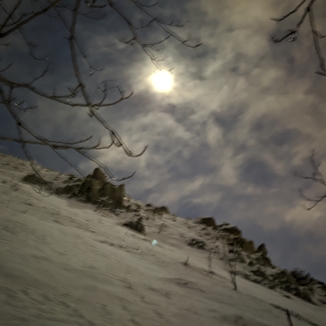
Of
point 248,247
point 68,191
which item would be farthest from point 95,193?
point 248,247

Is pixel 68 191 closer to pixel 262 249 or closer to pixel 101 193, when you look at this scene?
pixel 101 193

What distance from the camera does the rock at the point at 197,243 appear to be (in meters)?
19.1

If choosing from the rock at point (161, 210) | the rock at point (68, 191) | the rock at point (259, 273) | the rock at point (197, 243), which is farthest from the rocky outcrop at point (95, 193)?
the rock at point (259, 273)

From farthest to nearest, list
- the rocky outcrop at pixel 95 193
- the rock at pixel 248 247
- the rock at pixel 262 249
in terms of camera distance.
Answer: the rock at pixel 262 249 → the rock at pixel 248 247 → the rocky outcrop at pixel 95 193

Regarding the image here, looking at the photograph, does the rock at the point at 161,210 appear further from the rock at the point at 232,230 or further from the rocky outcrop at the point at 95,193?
the rock at the point at 232,230

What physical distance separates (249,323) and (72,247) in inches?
165

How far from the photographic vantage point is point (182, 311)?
4090mm

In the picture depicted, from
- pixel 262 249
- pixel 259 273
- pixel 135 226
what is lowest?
pixel 259 273

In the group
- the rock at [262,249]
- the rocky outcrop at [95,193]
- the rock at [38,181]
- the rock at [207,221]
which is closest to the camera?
the rock at [38,181]

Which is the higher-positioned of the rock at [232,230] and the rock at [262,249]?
the rock at [232,230]

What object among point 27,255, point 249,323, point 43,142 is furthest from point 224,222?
point 43,142

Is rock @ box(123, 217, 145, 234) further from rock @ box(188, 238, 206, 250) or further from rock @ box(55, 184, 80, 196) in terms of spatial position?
rock @ box(55, 184, 80, 196)

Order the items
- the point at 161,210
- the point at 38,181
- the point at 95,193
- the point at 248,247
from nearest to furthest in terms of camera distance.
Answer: the point at 38,181, the point at 95,193, the point at 248,247, the point at 161,210

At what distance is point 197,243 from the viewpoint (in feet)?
64.2
